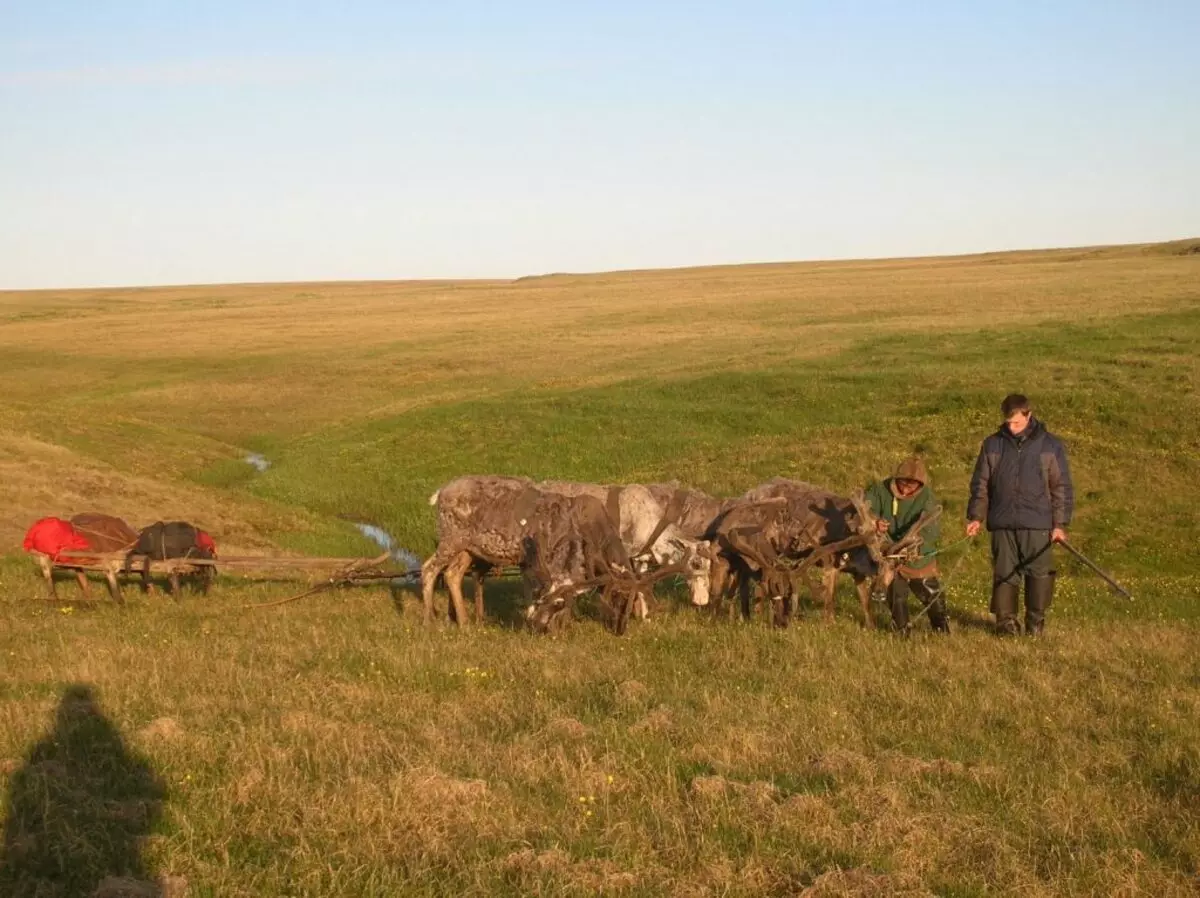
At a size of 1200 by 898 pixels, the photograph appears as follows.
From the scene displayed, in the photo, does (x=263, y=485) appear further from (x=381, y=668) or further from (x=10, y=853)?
(x=10, y=853)

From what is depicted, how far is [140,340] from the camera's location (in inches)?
3027

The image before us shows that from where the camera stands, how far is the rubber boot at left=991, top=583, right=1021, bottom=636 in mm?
14172

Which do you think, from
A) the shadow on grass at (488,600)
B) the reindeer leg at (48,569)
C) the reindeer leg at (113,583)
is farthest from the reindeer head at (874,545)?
the reindeer leg at (48,569)

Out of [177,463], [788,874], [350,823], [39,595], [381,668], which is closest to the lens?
[788,874]

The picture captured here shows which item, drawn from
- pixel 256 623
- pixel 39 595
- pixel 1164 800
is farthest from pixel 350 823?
pixel 39 595

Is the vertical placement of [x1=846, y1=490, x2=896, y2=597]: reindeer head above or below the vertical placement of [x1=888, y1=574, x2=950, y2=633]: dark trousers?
above

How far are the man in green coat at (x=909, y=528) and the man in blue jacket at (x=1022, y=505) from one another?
695 millimetres

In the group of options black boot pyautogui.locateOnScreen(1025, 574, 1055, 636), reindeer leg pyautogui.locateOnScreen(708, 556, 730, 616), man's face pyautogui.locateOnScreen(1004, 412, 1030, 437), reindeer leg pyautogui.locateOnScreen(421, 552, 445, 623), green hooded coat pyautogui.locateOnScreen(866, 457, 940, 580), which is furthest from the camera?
reindeer leg pyautogui.locateOnScreen(421, 552, 445, 623)

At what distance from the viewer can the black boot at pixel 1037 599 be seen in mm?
13930

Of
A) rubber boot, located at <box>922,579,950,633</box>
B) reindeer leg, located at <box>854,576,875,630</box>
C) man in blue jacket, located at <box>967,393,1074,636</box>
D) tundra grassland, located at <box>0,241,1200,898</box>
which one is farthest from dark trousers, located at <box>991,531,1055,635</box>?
reindeer leg, located at <box>854,576,875,630</box>

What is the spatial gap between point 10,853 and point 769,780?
4.92m

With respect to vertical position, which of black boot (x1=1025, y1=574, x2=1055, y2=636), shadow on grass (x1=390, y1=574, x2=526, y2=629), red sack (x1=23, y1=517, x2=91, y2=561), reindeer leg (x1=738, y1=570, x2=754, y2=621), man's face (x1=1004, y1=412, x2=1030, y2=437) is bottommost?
shadow on grass (x1=390, y1=574, x2=526, y2=629)

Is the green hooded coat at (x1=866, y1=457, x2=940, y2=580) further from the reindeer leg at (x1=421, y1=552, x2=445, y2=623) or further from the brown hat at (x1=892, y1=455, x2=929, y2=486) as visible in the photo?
the reindeer leg at (x1=421, y1=552, x2=445, y2=623)

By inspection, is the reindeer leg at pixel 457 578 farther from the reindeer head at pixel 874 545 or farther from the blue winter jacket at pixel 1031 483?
the blue winter jacket at pixel 1031 483
